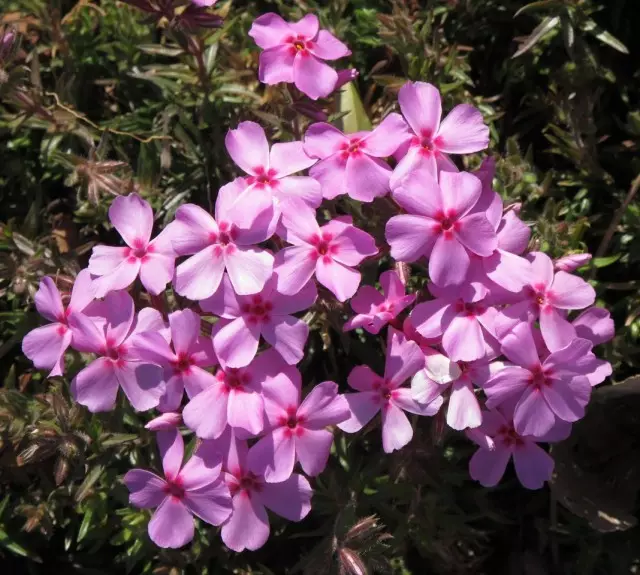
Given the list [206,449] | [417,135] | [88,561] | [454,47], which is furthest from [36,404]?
[454,47]

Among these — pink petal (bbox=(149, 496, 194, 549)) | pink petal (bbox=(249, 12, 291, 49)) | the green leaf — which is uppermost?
pink petal (bbox=(249, 12, 291, 49))

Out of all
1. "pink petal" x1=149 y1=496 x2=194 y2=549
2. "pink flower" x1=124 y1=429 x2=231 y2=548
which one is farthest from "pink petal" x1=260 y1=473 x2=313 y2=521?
"pink petal" x1=149 y1=496 x2=194 y2=549

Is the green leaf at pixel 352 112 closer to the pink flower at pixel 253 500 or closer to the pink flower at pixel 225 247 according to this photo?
the pink flower at pixel 225 247

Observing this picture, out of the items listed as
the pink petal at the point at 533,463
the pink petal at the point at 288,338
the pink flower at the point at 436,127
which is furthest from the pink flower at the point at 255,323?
the pink petal at the point at 533,463

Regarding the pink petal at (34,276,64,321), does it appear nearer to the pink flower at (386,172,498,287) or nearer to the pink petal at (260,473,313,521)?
the pink petal at (260,473,313,521)

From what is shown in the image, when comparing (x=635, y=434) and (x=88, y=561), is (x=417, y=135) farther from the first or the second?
(x=88, y=561)

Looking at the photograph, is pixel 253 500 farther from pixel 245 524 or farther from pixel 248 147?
pixel 248 147

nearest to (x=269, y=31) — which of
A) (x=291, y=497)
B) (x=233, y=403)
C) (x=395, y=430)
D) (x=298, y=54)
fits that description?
(x=298, y=54)
